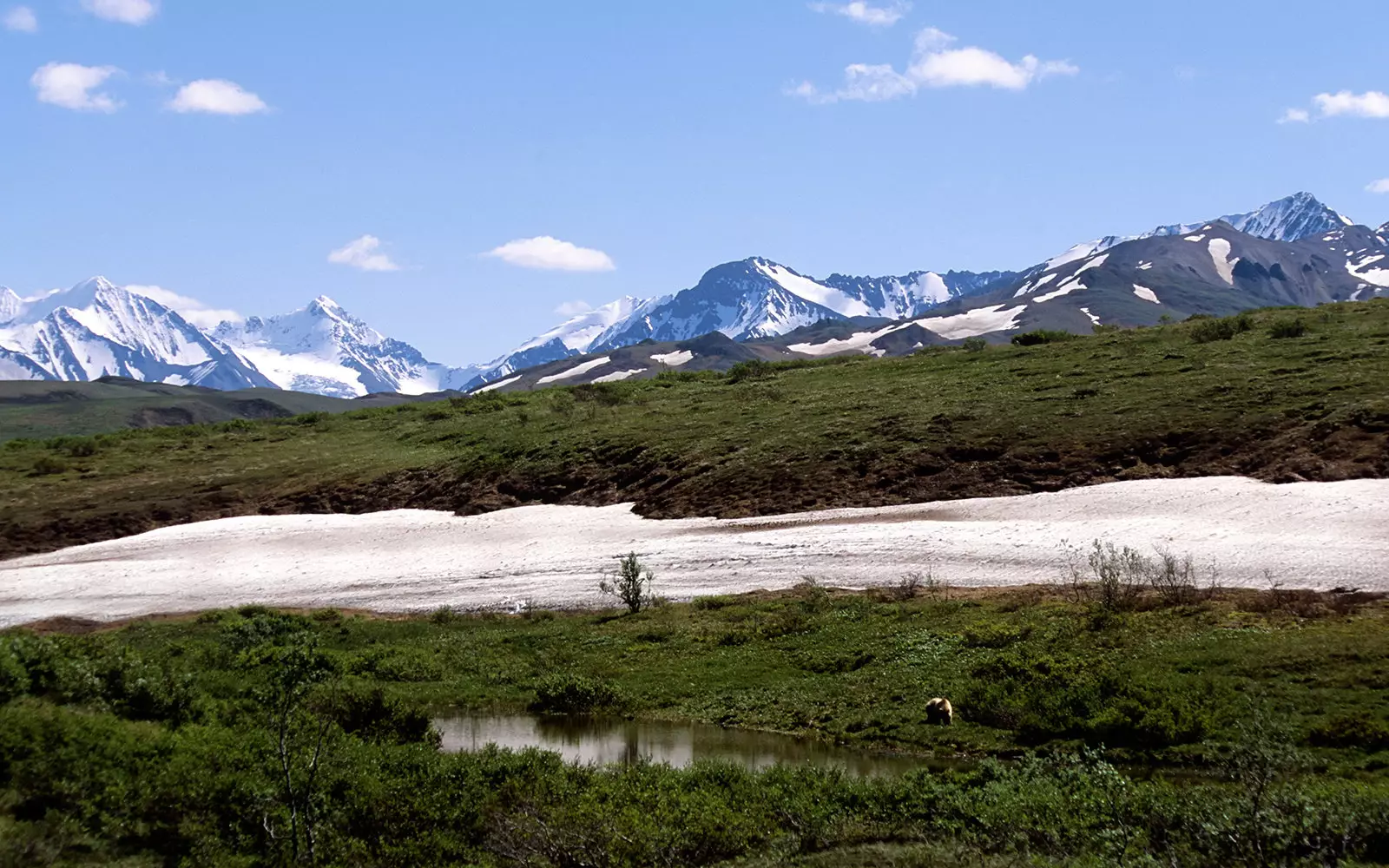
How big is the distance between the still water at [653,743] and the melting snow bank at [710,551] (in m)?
12.7

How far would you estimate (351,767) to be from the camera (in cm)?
1434

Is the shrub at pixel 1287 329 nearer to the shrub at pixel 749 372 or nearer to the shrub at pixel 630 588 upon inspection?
the shrub at pixel 749 372

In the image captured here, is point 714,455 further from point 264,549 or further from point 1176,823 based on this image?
point 1176,823

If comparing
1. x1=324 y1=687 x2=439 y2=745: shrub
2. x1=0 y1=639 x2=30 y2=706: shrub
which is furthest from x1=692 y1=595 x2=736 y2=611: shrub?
x1=0 y1=639 x2=30 y2=706: shrub

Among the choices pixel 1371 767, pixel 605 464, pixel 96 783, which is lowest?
pixel 1371 767

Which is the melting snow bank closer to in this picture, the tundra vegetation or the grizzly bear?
the tundra vegetation

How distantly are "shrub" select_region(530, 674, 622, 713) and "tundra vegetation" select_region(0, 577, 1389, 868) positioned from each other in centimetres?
6

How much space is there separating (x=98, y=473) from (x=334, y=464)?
15.2 m

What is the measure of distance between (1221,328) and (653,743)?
192 ft

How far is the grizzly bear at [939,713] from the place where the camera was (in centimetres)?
1978

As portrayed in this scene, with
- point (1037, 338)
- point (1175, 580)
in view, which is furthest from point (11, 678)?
point (1037, 338)

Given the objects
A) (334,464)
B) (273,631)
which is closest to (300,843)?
(273,631)

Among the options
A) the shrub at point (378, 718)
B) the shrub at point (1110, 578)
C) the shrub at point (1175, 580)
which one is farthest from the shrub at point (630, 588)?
the shrub at point (1175, 580)

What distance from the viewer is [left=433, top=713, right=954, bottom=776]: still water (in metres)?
18.5
